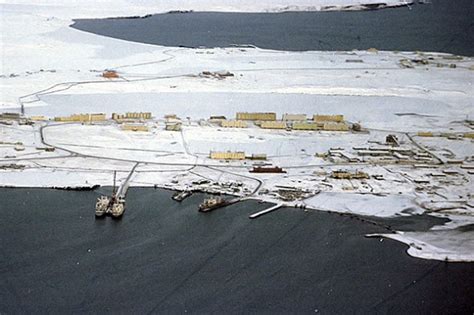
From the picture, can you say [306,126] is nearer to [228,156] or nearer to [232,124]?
[232,124]

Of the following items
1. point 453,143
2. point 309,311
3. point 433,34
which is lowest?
point 309,311

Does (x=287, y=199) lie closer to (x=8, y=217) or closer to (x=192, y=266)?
(x=192, y=266)

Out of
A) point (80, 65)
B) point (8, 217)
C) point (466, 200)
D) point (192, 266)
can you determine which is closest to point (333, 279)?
point (192, 266)

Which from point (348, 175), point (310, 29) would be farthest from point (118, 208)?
point (310, 29)

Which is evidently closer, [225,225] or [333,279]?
[333,279]

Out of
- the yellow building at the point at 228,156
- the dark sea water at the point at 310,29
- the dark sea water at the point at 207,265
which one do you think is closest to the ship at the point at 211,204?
the dark sea water at the point at 207,265
